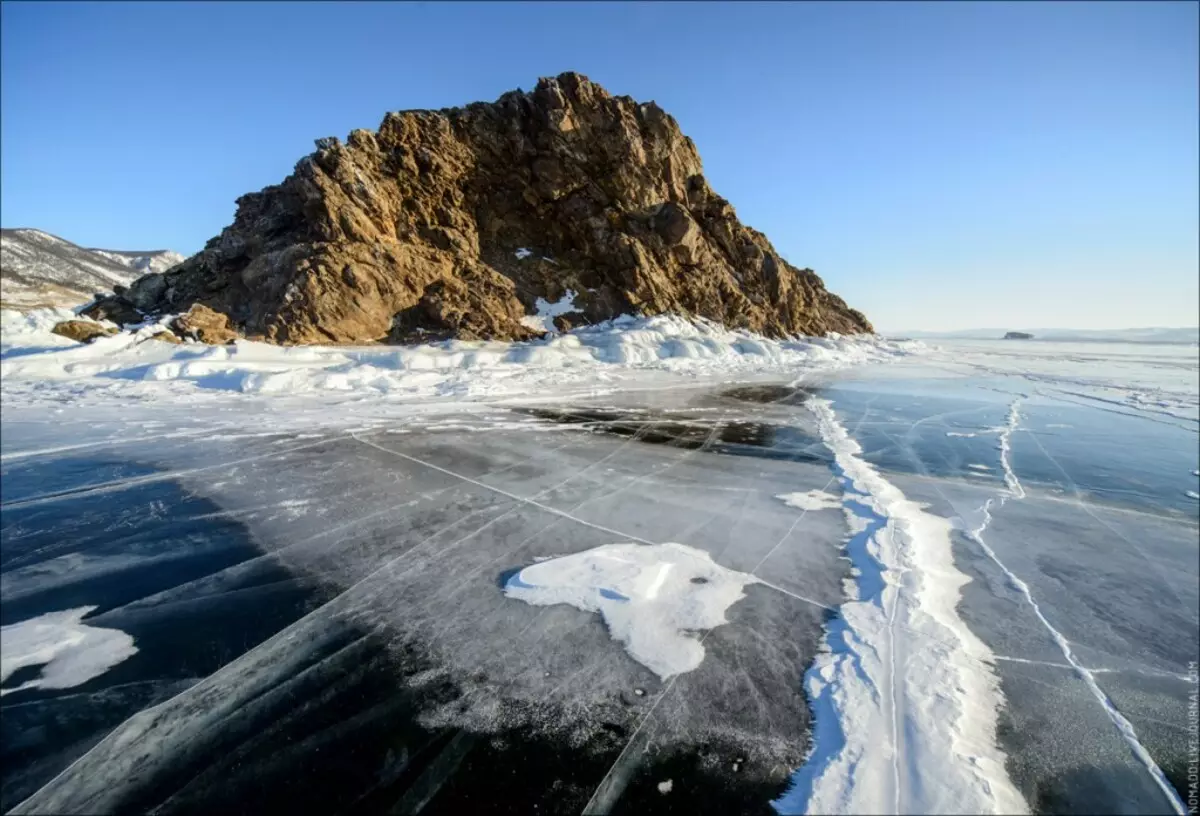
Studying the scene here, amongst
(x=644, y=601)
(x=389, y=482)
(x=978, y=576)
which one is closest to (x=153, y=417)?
(x=389, y=482)

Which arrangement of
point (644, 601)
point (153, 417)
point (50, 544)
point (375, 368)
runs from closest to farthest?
point (644, 601)
point (50, 544)
point (153, 417)
point (375, 368)

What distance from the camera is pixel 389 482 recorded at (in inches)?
257

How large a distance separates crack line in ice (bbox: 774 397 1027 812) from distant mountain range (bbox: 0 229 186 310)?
77.7 meters

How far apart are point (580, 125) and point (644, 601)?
4286 centimetres

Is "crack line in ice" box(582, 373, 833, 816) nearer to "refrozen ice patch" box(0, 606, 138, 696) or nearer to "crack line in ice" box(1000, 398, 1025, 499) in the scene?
"refrozen ice patch" box(0, 606, 138, 696)

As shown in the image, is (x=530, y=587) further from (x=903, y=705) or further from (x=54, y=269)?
(x=54, y=269)

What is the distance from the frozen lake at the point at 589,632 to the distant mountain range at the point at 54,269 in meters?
73.2

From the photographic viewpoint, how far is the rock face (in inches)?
1034

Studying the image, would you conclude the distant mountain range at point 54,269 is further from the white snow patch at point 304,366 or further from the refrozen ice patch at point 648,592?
the refrozen ice patch at point 648,592

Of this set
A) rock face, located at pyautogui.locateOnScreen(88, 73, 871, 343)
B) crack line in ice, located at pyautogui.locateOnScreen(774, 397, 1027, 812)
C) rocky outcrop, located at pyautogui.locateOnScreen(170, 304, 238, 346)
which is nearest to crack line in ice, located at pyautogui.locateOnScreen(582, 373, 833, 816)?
crack line in ice, located at pyautogui.locateOnScreen(774, 397, 1027, 812)

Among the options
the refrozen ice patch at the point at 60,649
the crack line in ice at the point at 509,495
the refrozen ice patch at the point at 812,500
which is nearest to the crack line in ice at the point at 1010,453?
the refrozen ice patch at the point at 812,500

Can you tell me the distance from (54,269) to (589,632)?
134 meters

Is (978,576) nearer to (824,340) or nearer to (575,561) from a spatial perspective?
(575,561)

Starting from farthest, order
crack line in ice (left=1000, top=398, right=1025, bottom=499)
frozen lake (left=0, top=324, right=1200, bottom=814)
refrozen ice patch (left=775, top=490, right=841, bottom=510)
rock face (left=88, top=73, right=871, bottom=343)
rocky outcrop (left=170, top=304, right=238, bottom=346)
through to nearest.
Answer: rock face (left=88, top=73, right=871, bottom=343)
rocky outcrop (left=170, top=304, right=238, bottom=346)
crack line in ice (left=1000, top=398, right=1025, bottom=499)
refrozen ice patch (left=775, top=490, right=841, bottom=510)
frozen lake (left=0, top=324, right=1200, bottom=814)
